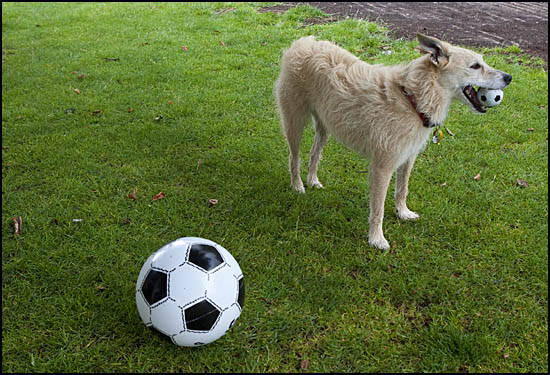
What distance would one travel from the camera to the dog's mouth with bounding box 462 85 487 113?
3102mm

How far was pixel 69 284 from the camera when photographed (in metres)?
3.21

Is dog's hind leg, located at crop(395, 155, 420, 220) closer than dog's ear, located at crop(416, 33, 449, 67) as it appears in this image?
No

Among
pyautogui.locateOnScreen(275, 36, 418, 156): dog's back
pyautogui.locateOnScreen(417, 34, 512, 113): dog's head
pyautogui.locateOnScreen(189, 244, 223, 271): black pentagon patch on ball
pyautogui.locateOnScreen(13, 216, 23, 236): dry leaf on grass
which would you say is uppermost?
pyautogui.locateOnScreen(417, 34, 512, 113): dog's head

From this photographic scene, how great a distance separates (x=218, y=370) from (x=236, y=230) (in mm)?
1402

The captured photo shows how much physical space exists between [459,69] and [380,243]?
150 centimetres

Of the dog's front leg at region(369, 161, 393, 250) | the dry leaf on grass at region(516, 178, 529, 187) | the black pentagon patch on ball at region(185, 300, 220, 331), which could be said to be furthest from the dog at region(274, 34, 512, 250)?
the black pentagon patch on ball at region(185, 300, 220, 331)

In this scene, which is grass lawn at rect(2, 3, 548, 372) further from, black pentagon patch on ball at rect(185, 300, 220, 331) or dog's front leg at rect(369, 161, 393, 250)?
black pentagon patch on ball at rect(185, 300, 220, 331)

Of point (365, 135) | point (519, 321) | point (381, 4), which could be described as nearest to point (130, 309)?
point (365, 135)

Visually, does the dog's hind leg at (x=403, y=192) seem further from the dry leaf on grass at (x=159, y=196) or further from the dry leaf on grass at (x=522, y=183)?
the dry leaf on grass at (x=159, y=196)

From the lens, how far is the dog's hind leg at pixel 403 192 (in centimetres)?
374

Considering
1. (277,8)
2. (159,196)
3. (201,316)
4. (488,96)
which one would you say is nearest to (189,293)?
(201,316)

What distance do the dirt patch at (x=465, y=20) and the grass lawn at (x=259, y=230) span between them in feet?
3.56

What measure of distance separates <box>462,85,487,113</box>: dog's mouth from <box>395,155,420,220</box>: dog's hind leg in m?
0.73

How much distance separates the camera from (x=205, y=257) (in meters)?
2.55
